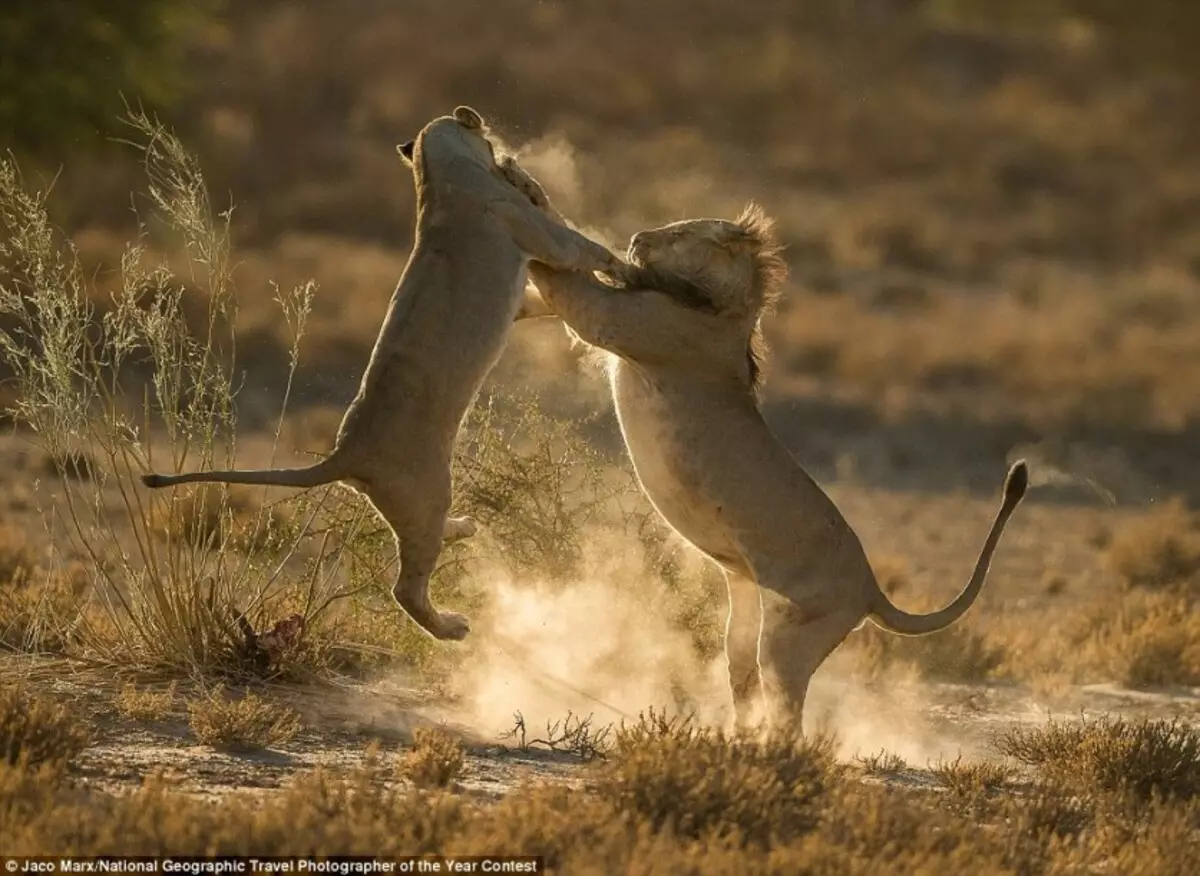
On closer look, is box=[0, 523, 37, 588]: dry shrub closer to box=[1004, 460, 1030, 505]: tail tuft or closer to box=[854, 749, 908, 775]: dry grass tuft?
box=[854, 749, 908, 775]: dry grass tuft

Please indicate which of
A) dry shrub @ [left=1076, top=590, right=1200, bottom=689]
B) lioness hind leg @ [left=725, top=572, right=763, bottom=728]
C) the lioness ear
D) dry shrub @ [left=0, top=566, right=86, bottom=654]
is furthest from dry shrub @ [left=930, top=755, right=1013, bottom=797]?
dry shrub @ [left=0, top=566, right=86, bottom=654]

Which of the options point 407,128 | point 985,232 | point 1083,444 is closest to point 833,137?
point 985,232

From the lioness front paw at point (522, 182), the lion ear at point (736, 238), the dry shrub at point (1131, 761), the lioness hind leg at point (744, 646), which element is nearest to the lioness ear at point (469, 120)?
the lioness front paw at point (522, 182)

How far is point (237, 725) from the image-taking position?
24.3 ft

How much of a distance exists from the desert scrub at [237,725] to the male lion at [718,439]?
166 centimetres

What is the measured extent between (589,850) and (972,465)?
14086 millimetres

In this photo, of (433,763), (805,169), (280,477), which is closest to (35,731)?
(280,477)

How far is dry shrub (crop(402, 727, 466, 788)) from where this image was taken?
7000mm

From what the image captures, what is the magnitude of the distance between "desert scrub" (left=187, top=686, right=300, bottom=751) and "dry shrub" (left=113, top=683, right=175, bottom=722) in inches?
5.9

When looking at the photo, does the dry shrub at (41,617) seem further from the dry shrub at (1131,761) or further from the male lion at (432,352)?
the dry shrub at (1131,761)

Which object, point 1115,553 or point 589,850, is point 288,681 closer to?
point 589,850

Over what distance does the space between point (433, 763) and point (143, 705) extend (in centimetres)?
136

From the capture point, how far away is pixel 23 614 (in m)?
9.30

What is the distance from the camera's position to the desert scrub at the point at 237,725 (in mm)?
7395
